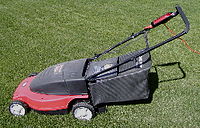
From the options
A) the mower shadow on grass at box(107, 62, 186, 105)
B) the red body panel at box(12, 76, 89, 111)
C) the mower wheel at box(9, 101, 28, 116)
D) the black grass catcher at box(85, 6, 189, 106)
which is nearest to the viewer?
the black grass catcher at box(85, 6, 189, 106)

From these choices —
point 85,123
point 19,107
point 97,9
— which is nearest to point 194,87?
point 85,123

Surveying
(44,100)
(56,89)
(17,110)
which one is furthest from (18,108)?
(56,89)

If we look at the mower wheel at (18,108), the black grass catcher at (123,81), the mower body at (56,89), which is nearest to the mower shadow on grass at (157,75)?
the black grass catcher at (123,81)

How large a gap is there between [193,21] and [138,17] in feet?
3.84

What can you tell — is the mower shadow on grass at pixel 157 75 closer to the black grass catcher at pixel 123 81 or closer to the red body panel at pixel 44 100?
the black grass catcher at pixel 123 81

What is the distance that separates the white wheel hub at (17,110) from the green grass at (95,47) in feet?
0.20

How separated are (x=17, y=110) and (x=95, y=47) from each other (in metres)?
2.06

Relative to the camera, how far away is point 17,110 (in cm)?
341

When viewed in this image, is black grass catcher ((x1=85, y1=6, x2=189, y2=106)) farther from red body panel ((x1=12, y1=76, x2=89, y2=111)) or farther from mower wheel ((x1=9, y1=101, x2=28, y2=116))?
mower wheel ((x1=9, y1=101, x2=28, y2=116))

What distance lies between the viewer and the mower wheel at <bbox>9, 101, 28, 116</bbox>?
3323 mm

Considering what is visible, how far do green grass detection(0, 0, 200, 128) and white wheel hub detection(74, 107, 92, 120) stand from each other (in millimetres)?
62

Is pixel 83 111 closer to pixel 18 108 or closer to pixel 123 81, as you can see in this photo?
pixel 123 81

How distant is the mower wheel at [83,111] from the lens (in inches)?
126

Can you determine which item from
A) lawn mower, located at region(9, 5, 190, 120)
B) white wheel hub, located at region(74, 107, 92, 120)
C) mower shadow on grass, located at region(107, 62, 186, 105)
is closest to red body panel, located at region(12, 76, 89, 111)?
lawn mower, located at region(9, 5, 190, 120)
